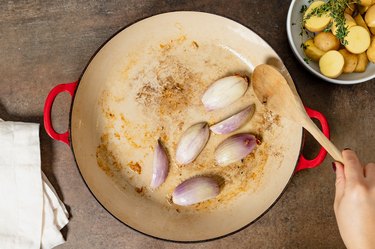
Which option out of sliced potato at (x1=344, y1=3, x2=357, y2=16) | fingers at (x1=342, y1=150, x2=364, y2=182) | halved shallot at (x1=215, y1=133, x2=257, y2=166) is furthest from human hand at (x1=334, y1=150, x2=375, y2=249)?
sliced potato at (x1=344, y1=3, x2=357, y2=16)

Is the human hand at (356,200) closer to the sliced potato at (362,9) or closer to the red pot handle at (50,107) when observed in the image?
the sliced potato at (362,9)

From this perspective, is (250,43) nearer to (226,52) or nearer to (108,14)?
(226,52)

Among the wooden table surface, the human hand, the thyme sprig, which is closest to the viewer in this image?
the human hand

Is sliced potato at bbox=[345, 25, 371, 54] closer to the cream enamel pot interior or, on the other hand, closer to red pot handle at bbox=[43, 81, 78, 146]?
the cream enamel pot interior

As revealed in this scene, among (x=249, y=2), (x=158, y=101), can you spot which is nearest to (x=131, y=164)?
(x=158, y=101)

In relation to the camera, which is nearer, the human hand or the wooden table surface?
the human hand
